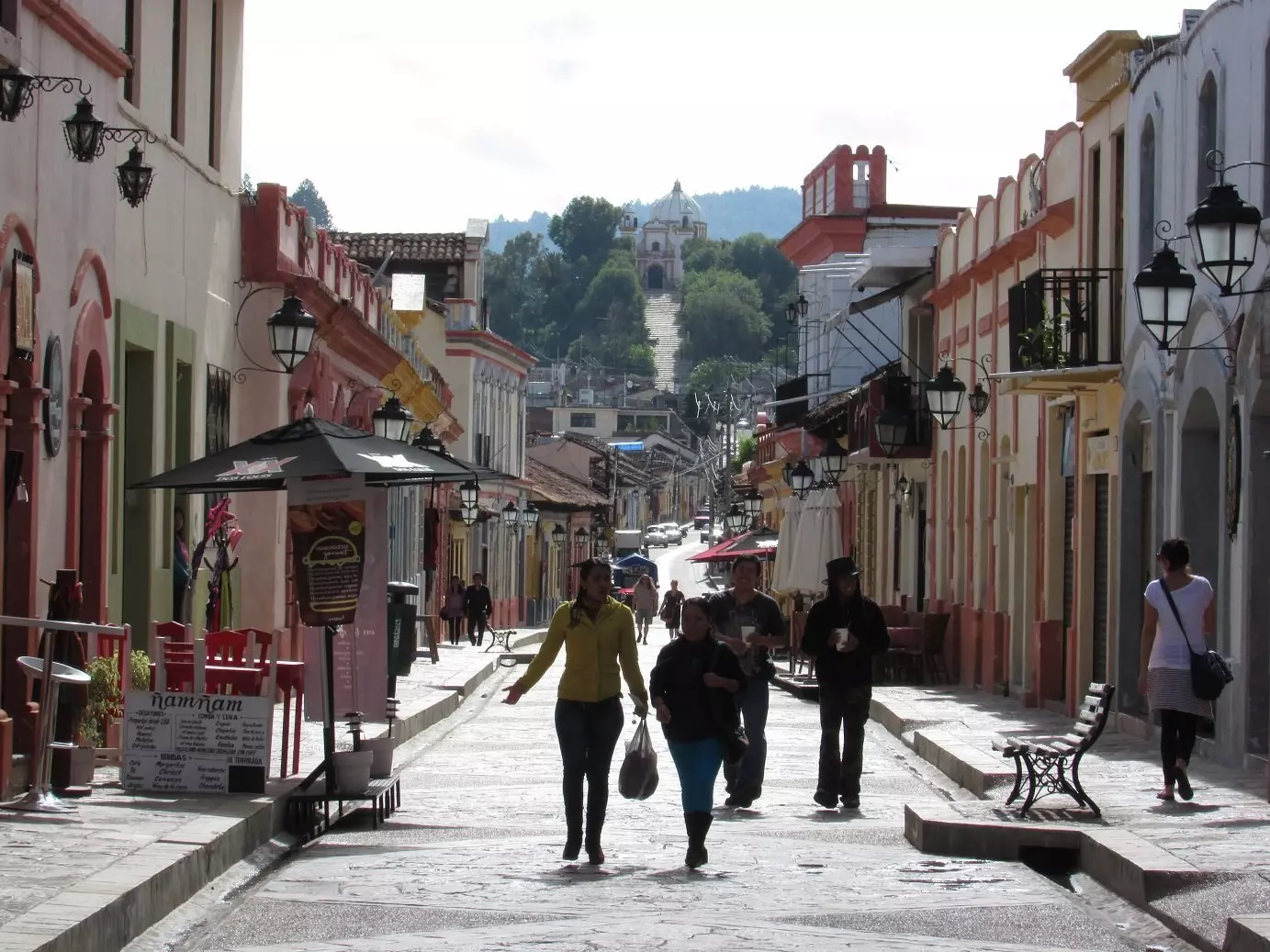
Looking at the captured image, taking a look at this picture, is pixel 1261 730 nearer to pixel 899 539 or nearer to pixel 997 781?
pixel 997 781

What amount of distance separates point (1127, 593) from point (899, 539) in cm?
1648

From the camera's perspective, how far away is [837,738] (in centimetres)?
1455

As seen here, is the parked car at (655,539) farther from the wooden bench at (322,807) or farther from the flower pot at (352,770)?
the flower pot at (352,770)

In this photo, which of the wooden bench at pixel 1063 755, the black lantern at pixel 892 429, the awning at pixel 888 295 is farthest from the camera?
the awning at pixel 888 295

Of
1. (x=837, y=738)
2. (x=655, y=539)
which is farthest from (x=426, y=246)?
(x=655, y=539)

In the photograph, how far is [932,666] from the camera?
2959cm

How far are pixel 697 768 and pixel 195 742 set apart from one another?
3.06 meters

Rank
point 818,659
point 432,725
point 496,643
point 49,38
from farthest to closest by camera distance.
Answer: point 496,643
point 432,725
point 818,659
point 49,38

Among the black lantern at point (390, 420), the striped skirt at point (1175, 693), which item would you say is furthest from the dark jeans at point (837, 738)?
the black lantern at point (390, 420)

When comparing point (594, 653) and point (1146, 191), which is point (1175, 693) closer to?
point (594, 653)

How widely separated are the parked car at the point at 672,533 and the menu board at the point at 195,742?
12174 cm

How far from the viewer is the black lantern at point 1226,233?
44.6 ft

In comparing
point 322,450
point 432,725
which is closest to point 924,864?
point 322,450

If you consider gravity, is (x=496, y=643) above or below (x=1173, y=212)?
below
